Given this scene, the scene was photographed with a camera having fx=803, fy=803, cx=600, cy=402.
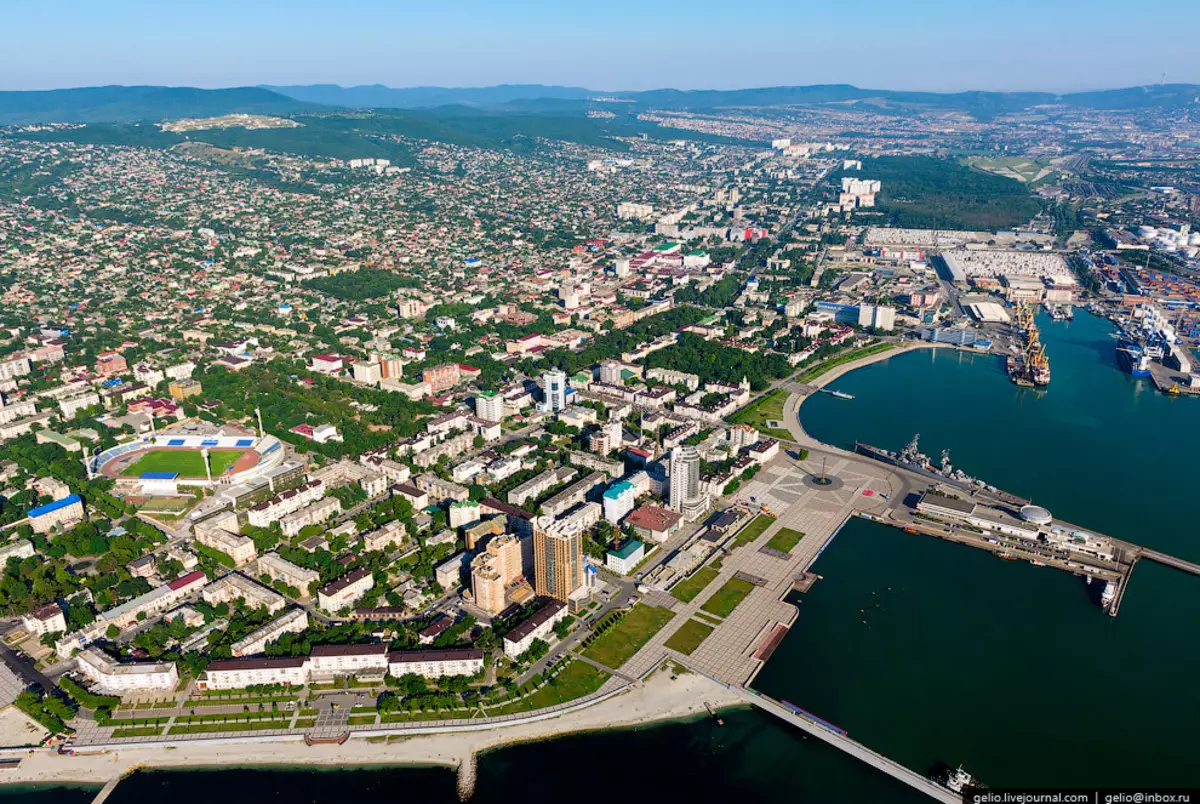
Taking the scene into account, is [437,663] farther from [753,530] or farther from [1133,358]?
[1133,358]

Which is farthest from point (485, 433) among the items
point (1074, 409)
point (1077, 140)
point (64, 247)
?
point (1077, 140)

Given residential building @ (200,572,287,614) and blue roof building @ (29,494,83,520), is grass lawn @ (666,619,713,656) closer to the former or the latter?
residential building @ (200,572,287,614)

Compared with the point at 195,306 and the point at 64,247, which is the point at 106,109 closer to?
the point at 64,247

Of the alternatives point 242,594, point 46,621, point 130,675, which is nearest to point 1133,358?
point 242,594

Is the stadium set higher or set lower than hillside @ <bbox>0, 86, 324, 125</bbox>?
lower

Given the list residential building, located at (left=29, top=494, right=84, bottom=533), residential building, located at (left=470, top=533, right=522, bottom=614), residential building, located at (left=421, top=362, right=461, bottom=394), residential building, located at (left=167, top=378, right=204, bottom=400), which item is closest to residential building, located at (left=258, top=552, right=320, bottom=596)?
residential building, located at (left=470, top=533, right=522, bottom=614)
